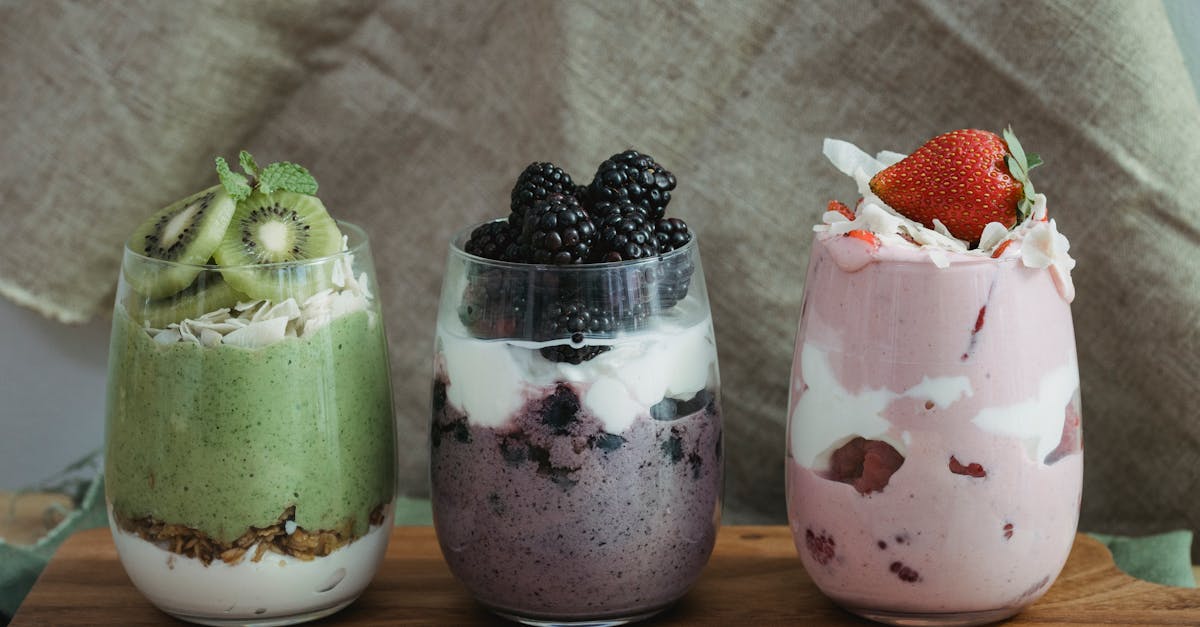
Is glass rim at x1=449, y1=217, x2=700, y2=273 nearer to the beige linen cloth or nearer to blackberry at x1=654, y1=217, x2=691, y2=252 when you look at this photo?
blackberry at x1=654, y1=217, x2=691, y2=252

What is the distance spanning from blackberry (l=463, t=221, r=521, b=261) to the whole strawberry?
0.27 metres

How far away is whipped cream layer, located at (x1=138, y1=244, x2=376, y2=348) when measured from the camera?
88 centimetres

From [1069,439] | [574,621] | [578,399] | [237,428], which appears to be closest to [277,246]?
[237,428]

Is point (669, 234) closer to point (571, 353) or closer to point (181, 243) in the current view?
A: point (571, 353)

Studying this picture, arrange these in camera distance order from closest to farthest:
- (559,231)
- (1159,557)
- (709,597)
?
(559,231) < (709,597) < (1159,557)

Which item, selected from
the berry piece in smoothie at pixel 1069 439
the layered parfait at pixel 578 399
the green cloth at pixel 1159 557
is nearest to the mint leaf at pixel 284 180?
the layered parfait at pixel 578 399

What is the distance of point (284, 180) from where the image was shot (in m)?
0.92

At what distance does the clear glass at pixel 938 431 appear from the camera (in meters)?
0.86

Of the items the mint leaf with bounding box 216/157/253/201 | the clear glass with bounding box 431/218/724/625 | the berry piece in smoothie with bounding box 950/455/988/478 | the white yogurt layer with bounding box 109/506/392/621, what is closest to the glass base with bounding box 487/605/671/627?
the clear glass with bounding box 431/218/724/625

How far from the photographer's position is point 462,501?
931 millimetres

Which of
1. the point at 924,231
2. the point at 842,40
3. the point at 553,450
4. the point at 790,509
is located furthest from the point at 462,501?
the point at 842,40

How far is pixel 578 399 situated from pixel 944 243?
0.27 meters

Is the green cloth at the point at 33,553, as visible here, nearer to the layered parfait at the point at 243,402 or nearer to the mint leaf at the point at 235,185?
the layered parfait at the point at 243,402

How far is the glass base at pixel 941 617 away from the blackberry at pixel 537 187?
38 cm
